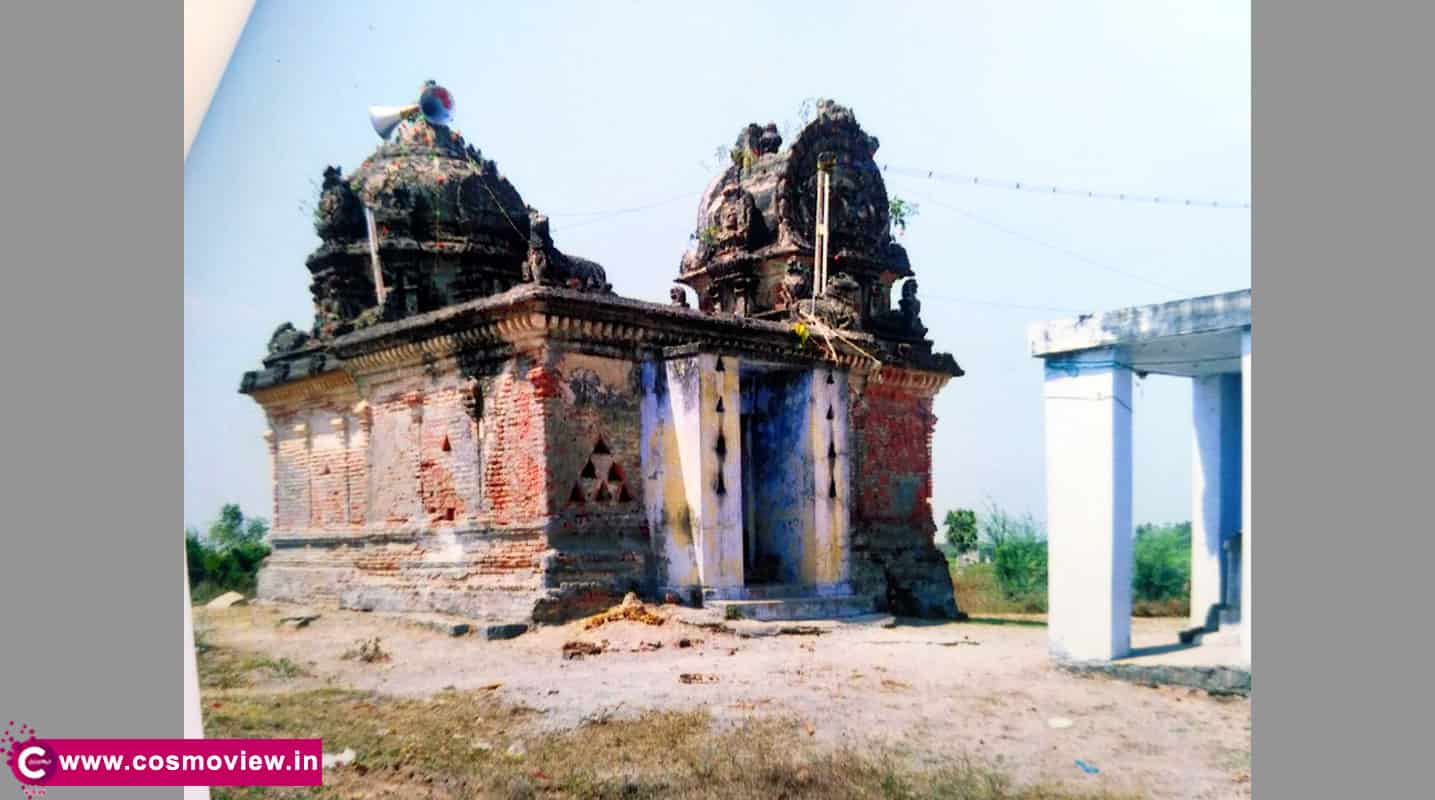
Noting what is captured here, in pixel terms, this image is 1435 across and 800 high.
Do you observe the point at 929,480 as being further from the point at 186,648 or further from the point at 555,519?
the point at 186,648

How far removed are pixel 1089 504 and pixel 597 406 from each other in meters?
3.95

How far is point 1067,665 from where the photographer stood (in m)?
6.36

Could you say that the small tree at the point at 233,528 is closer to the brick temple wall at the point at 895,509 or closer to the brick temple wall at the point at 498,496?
the brick temple wall at the point at 498,496

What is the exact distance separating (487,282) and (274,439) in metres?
2.72

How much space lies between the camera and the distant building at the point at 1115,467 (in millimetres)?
6188

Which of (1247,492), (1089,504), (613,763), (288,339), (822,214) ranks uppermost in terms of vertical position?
(822,214)

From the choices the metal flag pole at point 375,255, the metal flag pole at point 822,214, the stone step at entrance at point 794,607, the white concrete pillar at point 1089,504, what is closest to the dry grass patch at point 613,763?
the white concrete pillar at point 1089,504

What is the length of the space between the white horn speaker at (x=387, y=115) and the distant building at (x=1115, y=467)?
4.92 m

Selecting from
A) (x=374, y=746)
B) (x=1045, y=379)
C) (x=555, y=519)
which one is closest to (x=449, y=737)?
(x=374, y=746)

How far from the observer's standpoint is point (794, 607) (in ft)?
29.8

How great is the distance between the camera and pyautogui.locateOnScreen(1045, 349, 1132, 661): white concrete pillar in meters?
6.20

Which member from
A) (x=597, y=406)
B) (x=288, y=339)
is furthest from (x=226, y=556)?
(x=597, y=406)
